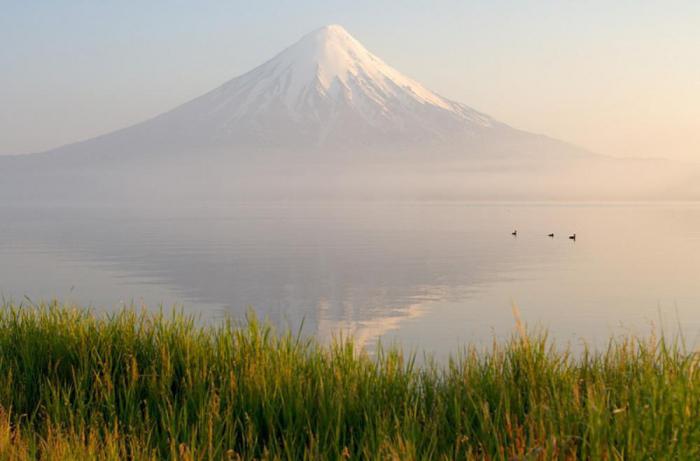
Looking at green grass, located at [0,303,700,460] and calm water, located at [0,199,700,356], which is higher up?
green grass, located at [0,303,700,460]

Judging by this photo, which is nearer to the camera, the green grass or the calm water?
the green grass

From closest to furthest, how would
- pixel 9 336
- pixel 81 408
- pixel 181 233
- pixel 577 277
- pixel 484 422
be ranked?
pixel 484 422, pixel 81 408, pixel 9 336, pixel 577 277, pixel 181 233

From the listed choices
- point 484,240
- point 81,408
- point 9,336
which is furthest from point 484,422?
point 484,240

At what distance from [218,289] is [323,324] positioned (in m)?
7.87

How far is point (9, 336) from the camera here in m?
9.27

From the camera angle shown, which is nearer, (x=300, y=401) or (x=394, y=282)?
(x=300, y=401)

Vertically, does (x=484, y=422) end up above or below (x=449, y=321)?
above

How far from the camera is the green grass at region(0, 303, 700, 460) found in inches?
219

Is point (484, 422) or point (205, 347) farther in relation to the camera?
point (205, 347)

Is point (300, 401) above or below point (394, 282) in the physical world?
above

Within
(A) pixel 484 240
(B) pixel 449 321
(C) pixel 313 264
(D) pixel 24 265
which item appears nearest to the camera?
(B) pixel 449 321

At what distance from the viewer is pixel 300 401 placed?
6.99 m

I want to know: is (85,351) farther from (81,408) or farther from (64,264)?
(64,264)

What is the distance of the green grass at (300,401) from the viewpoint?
556 cm
